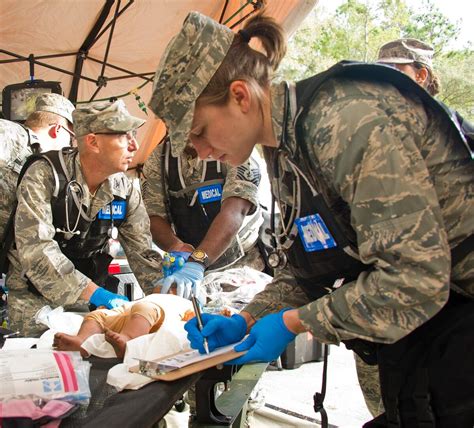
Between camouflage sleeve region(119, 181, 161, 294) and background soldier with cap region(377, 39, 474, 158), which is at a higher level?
background soldier with cap region(377, 39, 474, 158)

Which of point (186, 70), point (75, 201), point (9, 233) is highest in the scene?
point (186, 70)

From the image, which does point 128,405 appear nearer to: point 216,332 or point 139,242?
point 216,332

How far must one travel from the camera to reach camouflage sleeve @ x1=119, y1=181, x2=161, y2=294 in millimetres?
3061

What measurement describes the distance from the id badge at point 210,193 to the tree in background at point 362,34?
1306 centimetres

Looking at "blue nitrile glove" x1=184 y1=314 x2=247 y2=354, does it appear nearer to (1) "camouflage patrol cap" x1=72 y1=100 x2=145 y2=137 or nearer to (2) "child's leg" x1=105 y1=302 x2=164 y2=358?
(2) "child's leg" x1=105 y1=302 x2=164 y2=358

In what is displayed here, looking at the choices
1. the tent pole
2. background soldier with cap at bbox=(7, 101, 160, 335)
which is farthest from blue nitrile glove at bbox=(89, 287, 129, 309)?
the tent pole

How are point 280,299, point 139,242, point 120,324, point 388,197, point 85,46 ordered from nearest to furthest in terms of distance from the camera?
point 388,197
point 280,299
point 120,324
point 139,242
point 85,46

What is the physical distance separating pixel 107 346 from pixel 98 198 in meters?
1.08

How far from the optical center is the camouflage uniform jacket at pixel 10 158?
110 inches

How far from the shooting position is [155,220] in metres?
2.94

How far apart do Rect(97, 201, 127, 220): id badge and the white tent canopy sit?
251 cm

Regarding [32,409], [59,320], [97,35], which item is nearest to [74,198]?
[59,320]

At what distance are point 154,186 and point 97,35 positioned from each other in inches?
129

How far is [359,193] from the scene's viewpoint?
1.05 m
